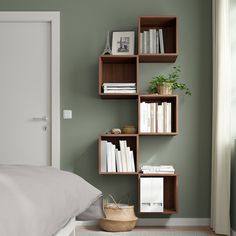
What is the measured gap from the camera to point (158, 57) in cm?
454

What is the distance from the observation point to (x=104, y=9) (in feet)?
15.7

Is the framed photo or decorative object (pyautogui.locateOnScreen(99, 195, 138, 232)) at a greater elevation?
the framed photo

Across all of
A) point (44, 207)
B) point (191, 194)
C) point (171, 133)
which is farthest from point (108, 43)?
point (44, 207)

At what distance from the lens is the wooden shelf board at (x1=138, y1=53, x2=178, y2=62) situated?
14.6ft

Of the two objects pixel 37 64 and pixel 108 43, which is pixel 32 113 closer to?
pixel 37 64

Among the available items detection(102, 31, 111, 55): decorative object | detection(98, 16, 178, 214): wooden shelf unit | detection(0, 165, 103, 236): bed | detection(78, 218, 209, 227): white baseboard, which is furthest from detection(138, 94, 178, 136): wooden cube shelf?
detection(0, 165, 103, 236): bed

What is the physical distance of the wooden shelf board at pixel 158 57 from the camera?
445 centimetres

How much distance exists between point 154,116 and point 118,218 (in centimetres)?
101

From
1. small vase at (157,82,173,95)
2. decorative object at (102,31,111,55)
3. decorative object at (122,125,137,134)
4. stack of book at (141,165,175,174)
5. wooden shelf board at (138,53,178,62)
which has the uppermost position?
decorative object at (102,31,111,55)

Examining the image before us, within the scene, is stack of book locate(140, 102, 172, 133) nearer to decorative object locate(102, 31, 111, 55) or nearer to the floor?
decorative object locate(102, 31, 111, 55)

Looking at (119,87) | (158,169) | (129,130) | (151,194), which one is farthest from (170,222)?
(119,87)

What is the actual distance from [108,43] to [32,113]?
1041 millimetres

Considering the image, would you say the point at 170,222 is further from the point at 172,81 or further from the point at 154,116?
the point at 172,81

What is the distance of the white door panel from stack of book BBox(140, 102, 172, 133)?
0.97 metres
